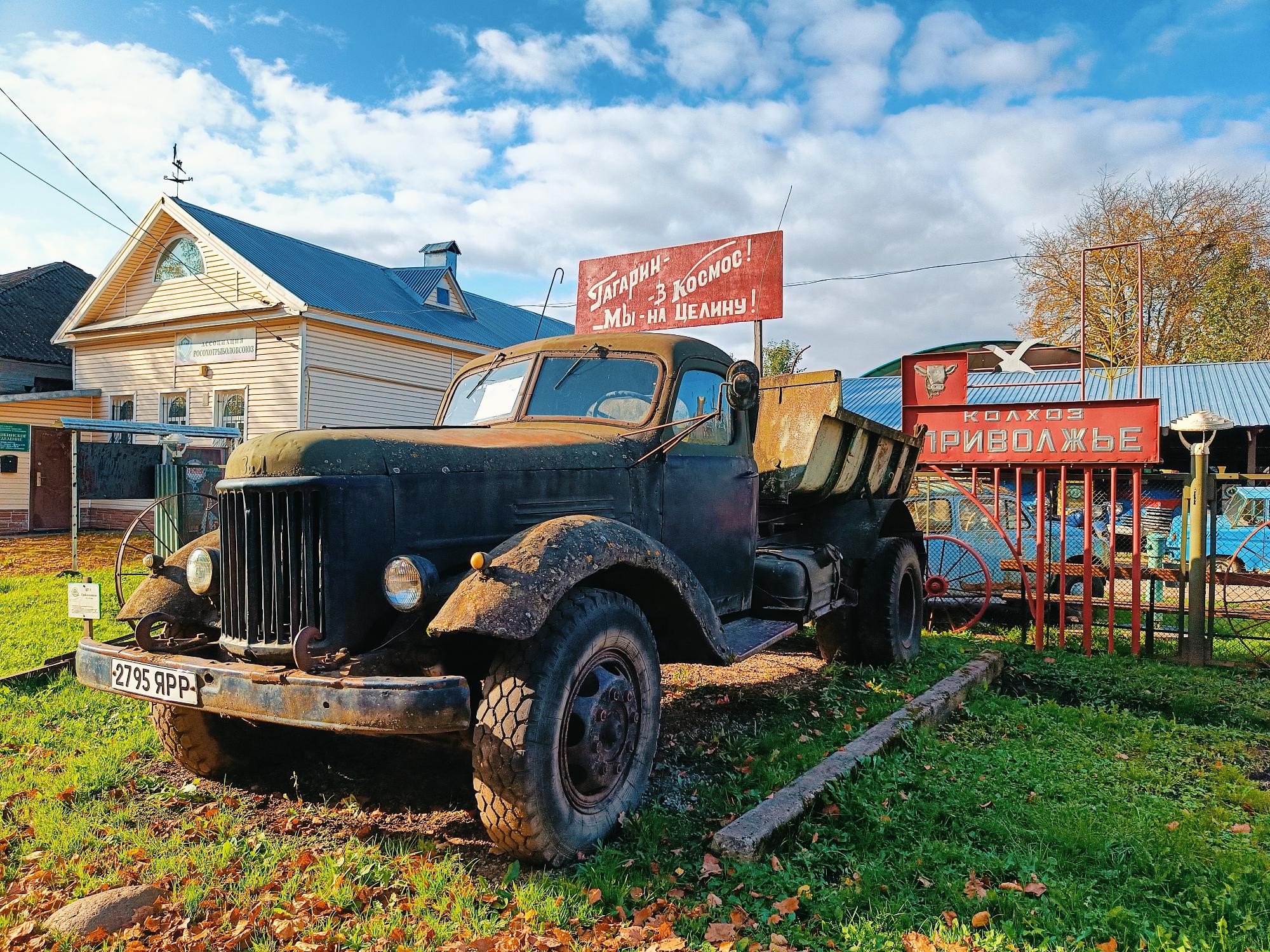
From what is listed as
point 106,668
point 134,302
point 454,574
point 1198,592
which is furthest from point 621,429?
point 134,302

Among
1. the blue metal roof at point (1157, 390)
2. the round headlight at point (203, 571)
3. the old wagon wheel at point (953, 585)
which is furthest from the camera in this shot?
the blue metal roof at point (1157, 390)

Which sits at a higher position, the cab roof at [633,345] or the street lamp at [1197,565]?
the cab roof at [633,345]

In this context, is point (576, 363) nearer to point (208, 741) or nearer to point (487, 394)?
point (487, 394)

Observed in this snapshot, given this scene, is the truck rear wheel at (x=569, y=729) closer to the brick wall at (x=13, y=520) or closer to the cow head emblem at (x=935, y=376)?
the cow head emblem at (x=935, y=376)

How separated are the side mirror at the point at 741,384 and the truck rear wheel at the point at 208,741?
2.75 meters

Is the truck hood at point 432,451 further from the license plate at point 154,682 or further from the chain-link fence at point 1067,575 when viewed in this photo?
the chain-link fence at point 1067,575

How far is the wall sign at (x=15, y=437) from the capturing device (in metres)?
16.6

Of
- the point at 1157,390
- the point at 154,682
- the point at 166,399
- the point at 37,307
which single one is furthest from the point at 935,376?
the point at 37,307

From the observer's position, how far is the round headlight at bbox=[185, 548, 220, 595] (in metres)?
3.69

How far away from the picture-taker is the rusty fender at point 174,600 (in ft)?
12.5

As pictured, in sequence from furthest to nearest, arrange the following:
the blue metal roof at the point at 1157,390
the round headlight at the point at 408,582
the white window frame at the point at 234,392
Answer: the blue metal roof at the point at 1157,390 → the white window frame at the point at 234,392 → the round headlight at the point at 408,582

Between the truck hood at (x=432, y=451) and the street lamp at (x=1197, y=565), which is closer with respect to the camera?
the truck hood at (x=432, y=451)

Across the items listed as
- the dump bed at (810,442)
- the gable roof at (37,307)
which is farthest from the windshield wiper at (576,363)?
the gable roof at (37,307)

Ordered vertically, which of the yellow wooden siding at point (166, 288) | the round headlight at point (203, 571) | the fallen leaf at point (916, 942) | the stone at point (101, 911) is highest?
the yellow wooden siding at point (166, 288)
